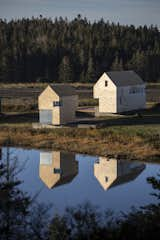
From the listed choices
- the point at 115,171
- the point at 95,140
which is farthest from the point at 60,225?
the point at 95,140

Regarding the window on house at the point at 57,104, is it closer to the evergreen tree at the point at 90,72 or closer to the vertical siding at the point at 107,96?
the vertical siding at the point at 107,96

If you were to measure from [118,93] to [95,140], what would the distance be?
46.0ft

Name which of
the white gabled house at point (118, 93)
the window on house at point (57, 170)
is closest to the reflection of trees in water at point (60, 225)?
the window on house at point (57, 170)

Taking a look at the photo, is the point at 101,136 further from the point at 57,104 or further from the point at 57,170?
the point at 57,170

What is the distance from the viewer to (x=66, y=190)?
28.9 metres

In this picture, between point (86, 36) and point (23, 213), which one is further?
point (86, 36)

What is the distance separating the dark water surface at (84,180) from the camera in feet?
87.2

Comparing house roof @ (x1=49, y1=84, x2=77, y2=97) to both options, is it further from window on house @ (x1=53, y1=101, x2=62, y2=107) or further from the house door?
the house door

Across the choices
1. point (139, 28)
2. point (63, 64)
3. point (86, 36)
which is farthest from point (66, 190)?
point (139, 28)

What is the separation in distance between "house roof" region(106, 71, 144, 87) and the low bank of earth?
426 inches

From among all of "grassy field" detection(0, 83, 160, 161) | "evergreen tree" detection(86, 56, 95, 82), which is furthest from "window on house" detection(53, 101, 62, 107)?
"evergreen tree" detection(86, 56, 95, 82)

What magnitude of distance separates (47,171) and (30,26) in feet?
376

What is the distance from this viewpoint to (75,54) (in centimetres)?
11275

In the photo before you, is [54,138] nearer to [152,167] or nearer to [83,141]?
[83,141]
